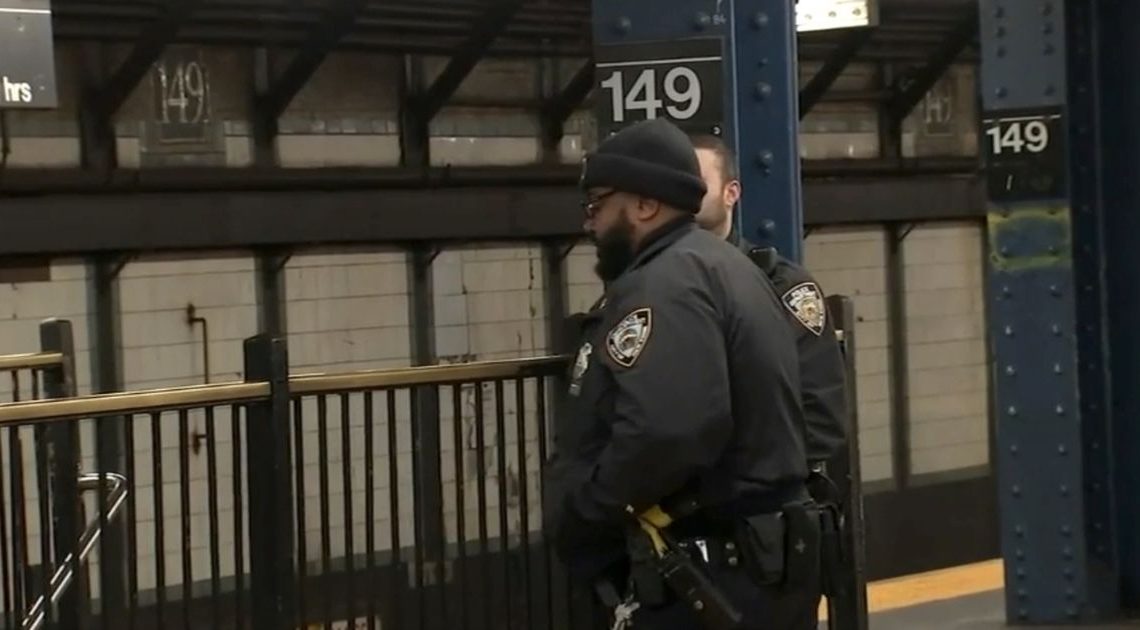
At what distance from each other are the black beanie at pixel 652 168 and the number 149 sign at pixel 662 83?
1.14 m

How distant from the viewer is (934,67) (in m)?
15.0

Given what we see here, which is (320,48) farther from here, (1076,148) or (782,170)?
(782,170)

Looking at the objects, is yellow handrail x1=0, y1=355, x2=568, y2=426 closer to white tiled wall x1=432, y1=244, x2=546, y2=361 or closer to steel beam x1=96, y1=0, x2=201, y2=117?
steel beam x1=96, y1=0, x2=201, y2=117

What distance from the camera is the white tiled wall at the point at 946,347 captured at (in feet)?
51.4

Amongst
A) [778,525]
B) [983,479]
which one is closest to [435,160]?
[983,479]

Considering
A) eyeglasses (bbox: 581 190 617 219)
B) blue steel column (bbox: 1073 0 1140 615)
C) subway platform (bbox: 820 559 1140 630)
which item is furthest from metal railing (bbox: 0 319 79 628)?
blue steel column (bbox: 1073 0 1140 615)

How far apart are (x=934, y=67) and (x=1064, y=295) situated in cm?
762

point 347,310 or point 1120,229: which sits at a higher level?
point 1120,229

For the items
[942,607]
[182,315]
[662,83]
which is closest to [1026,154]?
[942,607]

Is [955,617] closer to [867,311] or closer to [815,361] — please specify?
[815,361]

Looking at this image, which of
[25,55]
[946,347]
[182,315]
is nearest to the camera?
[25,55]

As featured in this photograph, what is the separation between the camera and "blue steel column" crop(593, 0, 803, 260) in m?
5.26

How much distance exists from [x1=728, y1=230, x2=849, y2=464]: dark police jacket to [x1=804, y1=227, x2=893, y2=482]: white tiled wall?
10.2m

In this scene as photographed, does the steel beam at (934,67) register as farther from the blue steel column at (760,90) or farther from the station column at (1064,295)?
the blue steel column at (760,90)
